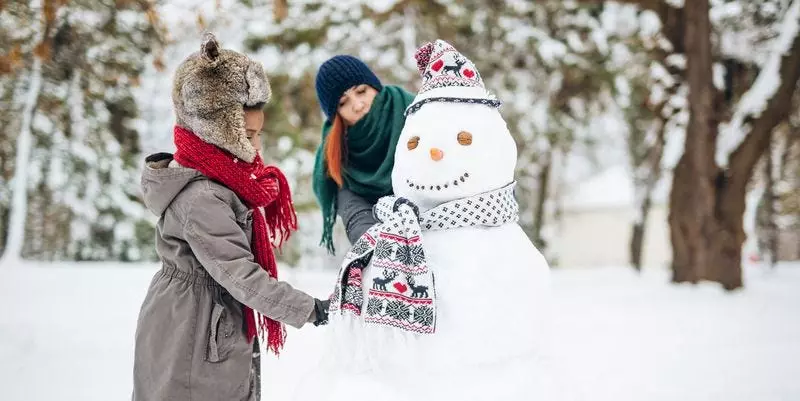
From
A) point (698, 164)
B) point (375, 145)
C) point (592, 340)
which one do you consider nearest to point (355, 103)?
point (375, 145)

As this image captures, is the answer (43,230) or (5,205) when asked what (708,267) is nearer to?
(5,205)

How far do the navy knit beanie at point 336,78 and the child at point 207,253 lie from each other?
2.03 ft

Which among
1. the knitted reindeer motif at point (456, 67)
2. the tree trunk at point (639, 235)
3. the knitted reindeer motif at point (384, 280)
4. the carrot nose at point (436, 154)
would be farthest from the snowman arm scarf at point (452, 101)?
the tree trunk at point (639, 235)

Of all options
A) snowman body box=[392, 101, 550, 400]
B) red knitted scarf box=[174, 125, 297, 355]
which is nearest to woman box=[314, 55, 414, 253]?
red knitted scarf box=[174, 125, 297, 355]

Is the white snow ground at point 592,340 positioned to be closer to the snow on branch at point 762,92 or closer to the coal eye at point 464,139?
the coal eye at point 464,139

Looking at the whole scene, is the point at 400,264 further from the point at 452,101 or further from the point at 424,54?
the point at 424,54

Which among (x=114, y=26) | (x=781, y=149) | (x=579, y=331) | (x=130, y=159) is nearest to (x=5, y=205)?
(x=130, y=159)

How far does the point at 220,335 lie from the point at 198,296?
0.15 metres

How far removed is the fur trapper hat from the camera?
1993 millimetres

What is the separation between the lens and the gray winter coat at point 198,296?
6.46 feet

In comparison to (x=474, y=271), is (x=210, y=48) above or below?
above

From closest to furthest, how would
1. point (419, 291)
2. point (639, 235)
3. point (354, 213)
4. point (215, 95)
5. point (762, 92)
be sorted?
point (419, 291) < point (215, 95) < point (354, 213) < point (762, 92) < point (639, 235)

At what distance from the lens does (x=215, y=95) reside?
2.00 meters

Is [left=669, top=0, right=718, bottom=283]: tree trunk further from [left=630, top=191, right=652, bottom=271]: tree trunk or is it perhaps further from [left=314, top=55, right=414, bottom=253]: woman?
[left=314, top=55, right=414, bottom=253]: woman
